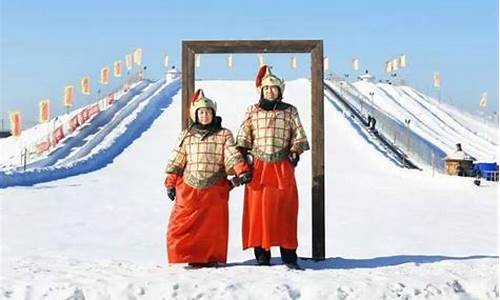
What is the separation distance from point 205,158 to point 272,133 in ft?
1.94

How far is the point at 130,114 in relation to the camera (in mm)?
33562

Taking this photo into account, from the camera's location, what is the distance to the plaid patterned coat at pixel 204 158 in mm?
6562

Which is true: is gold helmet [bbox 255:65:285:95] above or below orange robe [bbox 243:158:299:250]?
above

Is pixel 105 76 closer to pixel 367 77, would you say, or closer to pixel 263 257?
pixel 367 77

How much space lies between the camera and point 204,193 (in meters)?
6.55

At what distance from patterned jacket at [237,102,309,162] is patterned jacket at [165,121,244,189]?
0.54ft

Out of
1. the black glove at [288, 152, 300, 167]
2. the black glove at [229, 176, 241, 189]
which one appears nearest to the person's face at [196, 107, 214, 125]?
the black glove at [229, 176, 241, 189]

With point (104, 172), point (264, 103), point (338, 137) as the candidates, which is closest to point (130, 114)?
point (338, 137)

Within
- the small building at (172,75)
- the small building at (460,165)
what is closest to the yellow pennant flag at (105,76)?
the small building at (172,75)

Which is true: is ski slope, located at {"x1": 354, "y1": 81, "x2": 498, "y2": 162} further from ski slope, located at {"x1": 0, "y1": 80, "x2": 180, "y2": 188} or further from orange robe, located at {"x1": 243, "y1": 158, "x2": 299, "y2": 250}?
orange robe, located at {"x1": 243, "y1": 158, "x2": 299, "y2": 250}

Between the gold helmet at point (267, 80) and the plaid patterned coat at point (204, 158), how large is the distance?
1.70ft

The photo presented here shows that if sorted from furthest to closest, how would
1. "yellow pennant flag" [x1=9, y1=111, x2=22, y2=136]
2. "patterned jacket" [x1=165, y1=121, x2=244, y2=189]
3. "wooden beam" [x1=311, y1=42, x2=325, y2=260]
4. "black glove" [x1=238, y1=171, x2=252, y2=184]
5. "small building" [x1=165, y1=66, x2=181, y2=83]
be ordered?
"small building" [x1=165, y1=66, x2=181, y2=83] → "yellow pennant flag" [x1=9, y1=111, x2=22, y2=136] → "wooden beam" [x1=311, y1=42, x2=325, y2=260] → "patterned jacket" [x1=165, y1=121, x2=244, y2=189] → "black glove" [x1=238, y1=171, x2=252, y2=184]

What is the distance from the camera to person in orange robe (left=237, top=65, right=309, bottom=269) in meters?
6.50

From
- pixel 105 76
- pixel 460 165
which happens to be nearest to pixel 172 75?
pixel 105 76
